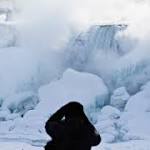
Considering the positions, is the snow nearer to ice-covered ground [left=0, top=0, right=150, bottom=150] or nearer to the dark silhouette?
ice-covered ground [left=0, top=0, right=150, bottom=150]

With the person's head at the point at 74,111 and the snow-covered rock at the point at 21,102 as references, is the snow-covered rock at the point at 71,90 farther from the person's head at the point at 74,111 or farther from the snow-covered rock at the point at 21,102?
the person's head at the point at 74,111

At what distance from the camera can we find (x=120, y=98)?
645cm

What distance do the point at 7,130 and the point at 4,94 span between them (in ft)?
2.46

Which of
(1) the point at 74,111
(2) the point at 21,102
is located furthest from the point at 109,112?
(1) the point at 74,111

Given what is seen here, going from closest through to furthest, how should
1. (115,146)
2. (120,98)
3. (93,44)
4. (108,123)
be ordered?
(115,146), (108,123), (120,98), (93,44)

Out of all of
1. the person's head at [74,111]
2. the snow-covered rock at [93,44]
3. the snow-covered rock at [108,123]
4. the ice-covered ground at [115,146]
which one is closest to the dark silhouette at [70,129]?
the person's head at [74,111]

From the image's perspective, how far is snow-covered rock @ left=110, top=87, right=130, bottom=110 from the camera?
20.7ft

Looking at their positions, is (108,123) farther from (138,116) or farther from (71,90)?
(71,90)

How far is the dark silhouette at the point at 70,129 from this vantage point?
1.95 meters

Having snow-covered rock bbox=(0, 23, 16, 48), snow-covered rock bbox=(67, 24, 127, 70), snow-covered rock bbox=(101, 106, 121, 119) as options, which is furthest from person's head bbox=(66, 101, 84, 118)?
snow-covered rock bbox=(0, 23, 16, 48)

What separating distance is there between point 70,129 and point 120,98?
4.53m

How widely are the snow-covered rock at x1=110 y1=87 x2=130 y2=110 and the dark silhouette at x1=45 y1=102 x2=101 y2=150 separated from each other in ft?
14.2

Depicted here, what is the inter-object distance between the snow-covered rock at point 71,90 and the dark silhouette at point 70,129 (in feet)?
14.7

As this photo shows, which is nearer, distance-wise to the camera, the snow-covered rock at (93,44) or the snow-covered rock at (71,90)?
the snow-covered rock at (71,90)
